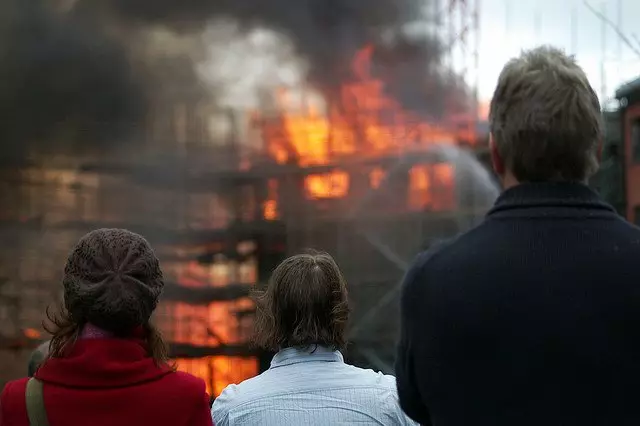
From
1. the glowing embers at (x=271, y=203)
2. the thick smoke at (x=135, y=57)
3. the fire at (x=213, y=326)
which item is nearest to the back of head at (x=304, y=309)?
the fire at (x=213, y=326)

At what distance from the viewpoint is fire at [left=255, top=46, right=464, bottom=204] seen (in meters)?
12.8

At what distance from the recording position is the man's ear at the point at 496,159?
1.35m

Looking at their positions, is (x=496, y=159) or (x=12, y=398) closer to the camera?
(x=496, y=159)

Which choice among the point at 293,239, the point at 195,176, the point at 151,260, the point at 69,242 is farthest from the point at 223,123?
the point at 151,260

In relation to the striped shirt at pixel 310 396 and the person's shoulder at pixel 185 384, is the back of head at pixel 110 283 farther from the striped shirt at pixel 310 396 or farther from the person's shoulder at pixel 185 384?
the striped shirt at pixel 310 396

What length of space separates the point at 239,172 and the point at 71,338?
Answer: 437 inches

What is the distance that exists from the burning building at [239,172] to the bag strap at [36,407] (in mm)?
10313

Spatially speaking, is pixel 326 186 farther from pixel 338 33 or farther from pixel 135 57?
pixel 135 57

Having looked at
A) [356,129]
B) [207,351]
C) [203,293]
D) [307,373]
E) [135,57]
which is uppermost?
[135,57]

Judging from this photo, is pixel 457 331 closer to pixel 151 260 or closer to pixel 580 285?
pixel 580 285

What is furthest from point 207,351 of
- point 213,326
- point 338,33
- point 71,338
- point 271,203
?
point 71,338

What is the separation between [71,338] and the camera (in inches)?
66.7

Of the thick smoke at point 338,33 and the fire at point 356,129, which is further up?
the thick smoke at point 338,33

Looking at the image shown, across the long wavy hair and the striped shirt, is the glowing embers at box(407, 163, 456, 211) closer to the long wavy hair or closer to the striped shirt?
the striped shirt
